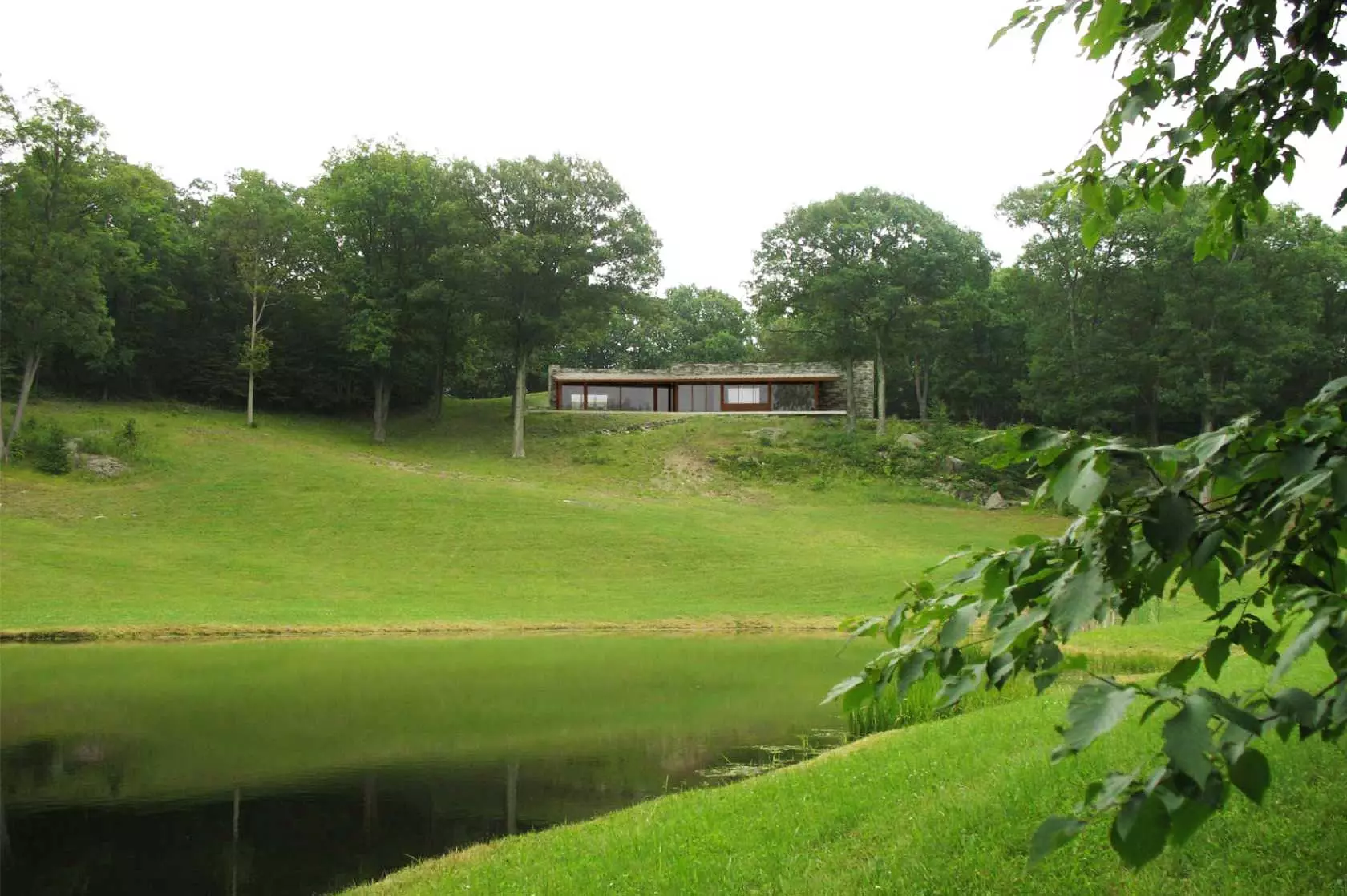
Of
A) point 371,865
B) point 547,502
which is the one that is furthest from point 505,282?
point 371,865

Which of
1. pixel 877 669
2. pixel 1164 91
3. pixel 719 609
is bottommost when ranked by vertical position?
pixel 719 609

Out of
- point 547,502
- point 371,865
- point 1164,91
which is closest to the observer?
point 1164,91

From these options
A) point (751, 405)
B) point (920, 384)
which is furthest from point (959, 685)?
point (920, 384)

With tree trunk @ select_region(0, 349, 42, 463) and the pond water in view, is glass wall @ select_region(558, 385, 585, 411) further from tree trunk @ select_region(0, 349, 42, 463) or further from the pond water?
the pond water

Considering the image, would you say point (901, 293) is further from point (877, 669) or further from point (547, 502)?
point (877, 669)

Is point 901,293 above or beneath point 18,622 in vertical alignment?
above

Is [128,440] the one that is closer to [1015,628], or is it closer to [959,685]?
[959,685]

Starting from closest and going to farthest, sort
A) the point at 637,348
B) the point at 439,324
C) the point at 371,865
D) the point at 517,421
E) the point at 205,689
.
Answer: the point at 371,865 < the point at 205,689 < the point at 517,421 < the point at 439,324 < the point at 637,348

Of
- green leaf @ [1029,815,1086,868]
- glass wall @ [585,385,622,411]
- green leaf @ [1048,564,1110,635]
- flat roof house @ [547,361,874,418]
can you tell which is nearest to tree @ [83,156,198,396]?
flat roof house @ [547,361,874,418]

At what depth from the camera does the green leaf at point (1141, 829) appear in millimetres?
1759

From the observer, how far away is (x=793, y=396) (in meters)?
64.1

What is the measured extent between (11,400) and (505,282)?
76.5 ft

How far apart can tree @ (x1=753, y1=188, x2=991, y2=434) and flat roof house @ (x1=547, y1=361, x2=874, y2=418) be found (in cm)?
922

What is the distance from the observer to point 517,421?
49906 mm
